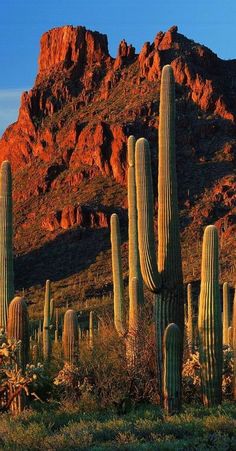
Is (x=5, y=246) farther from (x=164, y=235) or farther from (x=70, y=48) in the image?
(x=70, y=48)

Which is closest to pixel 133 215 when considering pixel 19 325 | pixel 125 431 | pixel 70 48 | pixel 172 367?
pixel 19 325

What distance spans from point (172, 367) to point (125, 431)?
180cm

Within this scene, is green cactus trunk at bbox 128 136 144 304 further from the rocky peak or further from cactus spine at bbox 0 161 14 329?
the rocky peak

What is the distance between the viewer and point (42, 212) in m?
64.2

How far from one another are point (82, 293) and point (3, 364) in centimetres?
3501

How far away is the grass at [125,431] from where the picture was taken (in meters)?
9.34

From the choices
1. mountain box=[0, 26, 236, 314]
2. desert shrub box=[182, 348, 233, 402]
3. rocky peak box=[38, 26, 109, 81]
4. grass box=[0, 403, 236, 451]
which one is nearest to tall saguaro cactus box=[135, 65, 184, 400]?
desert shrub box=[182, 348, 233, 402]

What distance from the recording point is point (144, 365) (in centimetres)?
1286

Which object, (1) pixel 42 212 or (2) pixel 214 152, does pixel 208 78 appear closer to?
(2) pixel 214 152

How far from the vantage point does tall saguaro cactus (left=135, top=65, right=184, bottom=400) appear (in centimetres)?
1217

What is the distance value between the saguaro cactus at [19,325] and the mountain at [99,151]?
28.3 meters

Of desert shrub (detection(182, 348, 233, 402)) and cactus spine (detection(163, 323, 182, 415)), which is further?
desert shrub (detection(182, 348, 233, 402))

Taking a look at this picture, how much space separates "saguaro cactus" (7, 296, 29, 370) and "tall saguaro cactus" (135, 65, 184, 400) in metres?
2.00

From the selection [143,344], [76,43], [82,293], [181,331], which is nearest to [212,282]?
[181,331]
